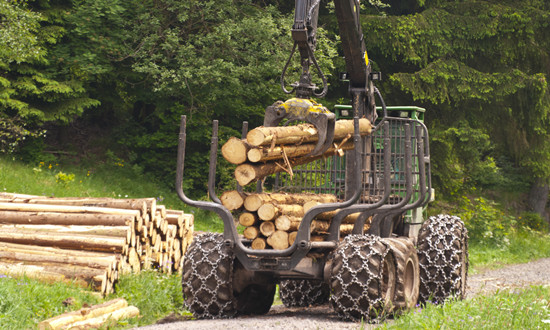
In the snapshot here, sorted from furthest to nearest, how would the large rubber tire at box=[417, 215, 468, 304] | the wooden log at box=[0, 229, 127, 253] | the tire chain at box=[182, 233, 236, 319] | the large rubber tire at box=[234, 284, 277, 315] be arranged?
the wooden log at box=[0, 229, 127, 253] < the large rubber tire at box=[417, 215, 468, 304] < the large rubber tire at box=[234, 284, 277, 315] < the tire chain at box=[182, 233, 236, 319]

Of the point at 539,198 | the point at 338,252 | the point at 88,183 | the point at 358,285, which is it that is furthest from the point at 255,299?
the point at 539,198

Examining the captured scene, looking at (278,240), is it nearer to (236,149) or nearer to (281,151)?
(281,151)

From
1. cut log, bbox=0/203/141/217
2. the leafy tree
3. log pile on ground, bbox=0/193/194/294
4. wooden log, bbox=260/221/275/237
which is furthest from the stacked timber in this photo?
the leafy tree

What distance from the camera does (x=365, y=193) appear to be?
9.50 m

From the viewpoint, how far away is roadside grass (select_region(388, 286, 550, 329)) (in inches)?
239

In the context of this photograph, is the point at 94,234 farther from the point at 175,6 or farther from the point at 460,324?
the point at 175,6

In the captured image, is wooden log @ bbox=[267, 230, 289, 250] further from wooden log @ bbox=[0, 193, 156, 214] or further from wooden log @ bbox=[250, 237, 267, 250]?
wooden log @ bbox=[0, 193, 156, 214]

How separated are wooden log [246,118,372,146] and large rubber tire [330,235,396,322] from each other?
1230 millimetres

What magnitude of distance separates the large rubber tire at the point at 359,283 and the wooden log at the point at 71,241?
3.34 meters

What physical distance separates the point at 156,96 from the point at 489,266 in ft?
33.1

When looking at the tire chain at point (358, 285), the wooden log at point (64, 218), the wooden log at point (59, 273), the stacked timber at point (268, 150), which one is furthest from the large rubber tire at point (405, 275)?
the wooden log at point (64, 218)

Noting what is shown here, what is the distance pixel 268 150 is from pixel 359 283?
1.61 m

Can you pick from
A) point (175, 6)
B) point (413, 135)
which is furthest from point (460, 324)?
point (175, 6)

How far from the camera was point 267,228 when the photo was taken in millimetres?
7523
